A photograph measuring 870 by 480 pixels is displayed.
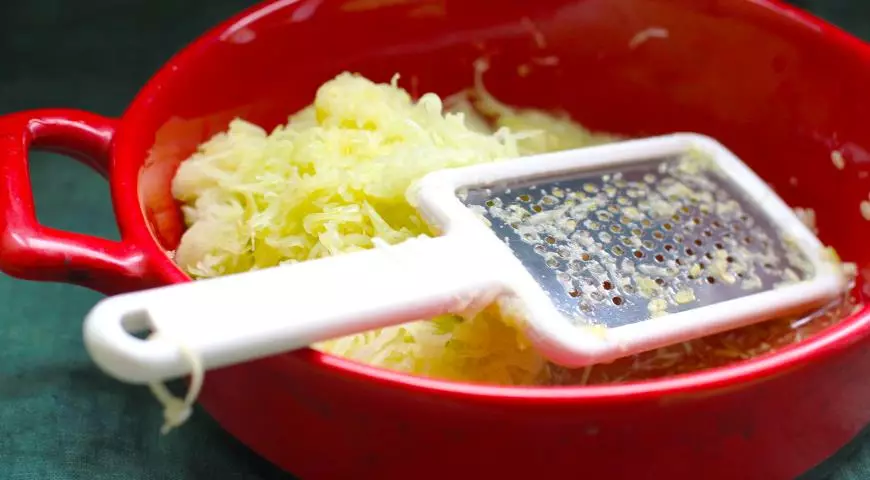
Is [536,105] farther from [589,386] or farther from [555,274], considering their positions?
[589,386]

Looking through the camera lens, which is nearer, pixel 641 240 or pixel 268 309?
pixel 268 309

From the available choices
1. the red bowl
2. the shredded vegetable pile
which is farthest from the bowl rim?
the shredded vegetable pile

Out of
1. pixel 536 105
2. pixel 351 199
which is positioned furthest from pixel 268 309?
pixel 536 105

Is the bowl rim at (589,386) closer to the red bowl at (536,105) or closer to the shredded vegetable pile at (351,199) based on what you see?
the red bowl at (536,105)

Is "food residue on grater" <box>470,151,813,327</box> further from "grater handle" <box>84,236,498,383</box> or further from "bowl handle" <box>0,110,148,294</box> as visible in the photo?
"bowl handle" <box>0,110,148,294</box>

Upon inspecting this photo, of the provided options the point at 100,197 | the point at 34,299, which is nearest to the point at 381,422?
the point at 34,299

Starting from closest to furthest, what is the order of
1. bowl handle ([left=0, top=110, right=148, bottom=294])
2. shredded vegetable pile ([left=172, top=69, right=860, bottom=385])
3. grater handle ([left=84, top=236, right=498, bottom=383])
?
1. grater handle ([left=84, top=236, right=498, bottom=383])
2. bowl handle ([left=0, top=110, right=148, bottom=294])
3. shredded vegetable pile ([left=172, top=69, right=860, bottom=385])
